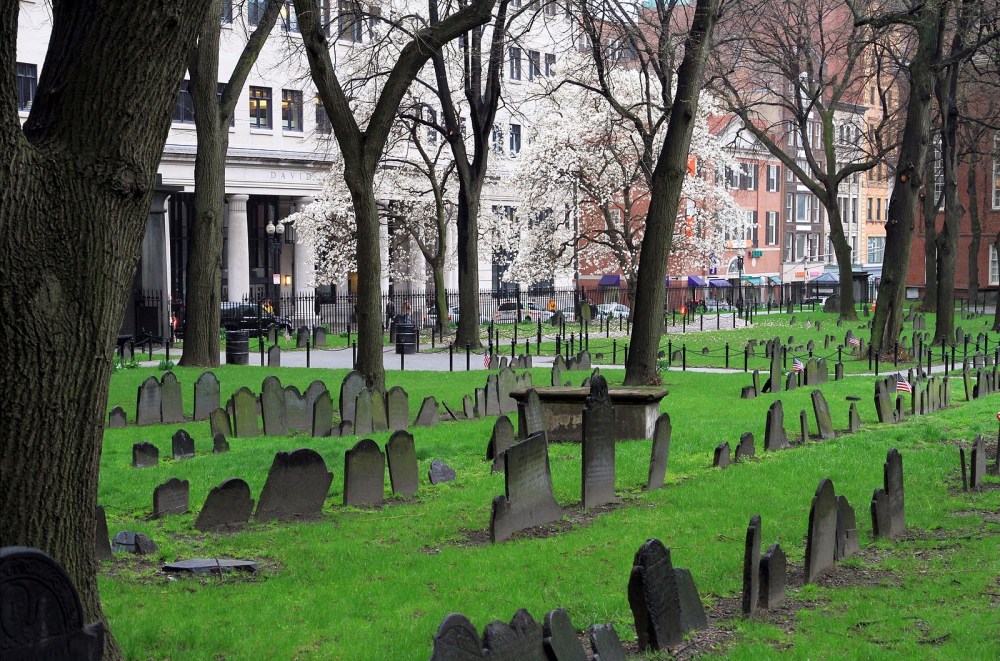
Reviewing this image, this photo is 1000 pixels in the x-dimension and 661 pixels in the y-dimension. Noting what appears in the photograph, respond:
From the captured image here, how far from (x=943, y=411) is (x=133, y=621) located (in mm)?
14011

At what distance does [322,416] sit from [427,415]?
203cm

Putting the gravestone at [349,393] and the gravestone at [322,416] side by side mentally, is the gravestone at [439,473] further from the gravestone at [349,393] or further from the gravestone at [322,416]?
the gravestone at [349,393]

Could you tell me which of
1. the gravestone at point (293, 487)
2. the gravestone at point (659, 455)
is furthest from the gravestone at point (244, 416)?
the gravestone at point (659, 455)

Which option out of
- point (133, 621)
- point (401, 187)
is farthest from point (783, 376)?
point (401, 187)

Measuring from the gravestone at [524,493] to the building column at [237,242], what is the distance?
43.9m

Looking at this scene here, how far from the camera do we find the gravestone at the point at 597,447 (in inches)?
379

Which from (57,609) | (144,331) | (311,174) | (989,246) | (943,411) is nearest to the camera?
(57,609)

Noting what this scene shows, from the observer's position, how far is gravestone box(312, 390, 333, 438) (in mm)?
13609

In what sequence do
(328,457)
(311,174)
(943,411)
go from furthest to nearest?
(311,174) < (943,411) < (328,457)

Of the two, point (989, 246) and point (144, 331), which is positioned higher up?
point (989, 246)

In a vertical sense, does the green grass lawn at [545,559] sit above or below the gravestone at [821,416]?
below

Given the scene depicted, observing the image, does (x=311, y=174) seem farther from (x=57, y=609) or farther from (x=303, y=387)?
(x=57, y=609)

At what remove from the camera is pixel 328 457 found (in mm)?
11883

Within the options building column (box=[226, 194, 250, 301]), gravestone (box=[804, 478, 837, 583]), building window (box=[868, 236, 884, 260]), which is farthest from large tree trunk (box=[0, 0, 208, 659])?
building window (box=[868, 236, 884, 260])
